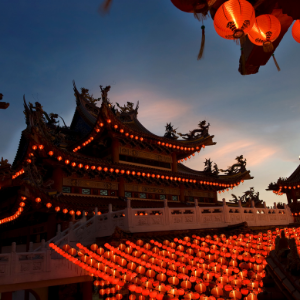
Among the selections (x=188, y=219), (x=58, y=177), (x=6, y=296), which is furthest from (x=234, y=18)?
(x=58, y=177)

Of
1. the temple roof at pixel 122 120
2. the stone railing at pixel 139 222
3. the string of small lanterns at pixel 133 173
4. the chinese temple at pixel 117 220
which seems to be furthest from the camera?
the temple roof at pixel 122 120

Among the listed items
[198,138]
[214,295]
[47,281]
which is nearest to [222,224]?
[214,295]

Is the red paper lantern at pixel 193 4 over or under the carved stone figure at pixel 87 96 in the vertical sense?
under

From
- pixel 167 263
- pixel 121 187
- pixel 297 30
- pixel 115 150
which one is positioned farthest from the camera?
pixel 115 150

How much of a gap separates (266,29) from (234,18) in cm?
68

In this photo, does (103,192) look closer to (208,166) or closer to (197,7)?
(208,166)

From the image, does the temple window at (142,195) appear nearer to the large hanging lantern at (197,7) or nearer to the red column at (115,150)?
the red column at (115,150)

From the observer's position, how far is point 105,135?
55.5ft

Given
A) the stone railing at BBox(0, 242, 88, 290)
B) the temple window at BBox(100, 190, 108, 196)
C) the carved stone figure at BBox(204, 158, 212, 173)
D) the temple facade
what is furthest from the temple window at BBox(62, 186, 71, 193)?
the carved stone figure at BBox(204, 158, 212, 173)

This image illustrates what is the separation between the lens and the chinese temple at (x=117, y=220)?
8.13 meters

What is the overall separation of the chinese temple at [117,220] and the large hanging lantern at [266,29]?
183 inches

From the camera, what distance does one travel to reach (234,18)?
4223 millimetres

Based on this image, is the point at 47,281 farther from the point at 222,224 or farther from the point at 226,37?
the point at 226,37

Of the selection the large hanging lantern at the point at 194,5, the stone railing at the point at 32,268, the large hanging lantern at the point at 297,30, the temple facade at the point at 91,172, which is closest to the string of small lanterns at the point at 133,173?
the temple facade at the point at 91,172
